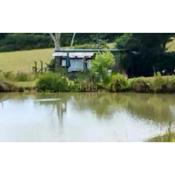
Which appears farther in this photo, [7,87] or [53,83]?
[7,87]

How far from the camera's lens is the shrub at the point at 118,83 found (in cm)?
647

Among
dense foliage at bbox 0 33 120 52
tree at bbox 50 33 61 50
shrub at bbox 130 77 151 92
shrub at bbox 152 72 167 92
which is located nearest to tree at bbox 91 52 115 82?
dense foliage at bbox 0 33 120 52

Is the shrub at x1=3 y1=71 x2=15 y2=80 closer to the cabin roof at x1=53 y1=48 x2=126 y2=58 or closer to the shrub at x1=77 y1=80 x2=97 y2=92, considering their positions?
the cabin roof at x1=53 y1=48 x2=126 y2=58

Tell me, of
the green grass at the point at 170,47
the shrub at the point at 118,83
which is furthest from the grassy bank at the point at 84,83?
the green grass at the point at 170,47

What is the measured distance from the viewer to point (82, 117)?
246 inches

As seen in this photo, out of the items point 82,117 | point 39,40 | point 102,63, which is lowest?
point 82,117

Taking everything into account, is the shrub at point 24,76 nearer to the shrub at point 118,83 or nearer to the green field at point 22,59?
the green field at point 22,59

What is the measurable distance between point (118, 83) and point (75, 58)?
1.73ft

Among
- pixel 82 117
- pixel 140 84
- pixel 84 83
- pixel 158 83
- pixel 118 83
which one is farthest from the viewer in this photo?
pixel 158 83

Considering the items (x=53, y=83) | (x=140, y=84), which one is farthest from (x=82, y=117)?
(x=140, y=84)

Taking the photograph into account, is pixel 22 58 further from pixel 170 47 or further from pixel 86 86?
pixel 170 47

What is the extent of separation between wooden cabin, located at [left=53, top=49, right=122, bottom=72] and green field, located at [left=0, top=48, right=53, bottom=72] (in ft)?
0.35

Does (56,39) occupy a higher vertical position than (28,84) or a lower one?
higher
